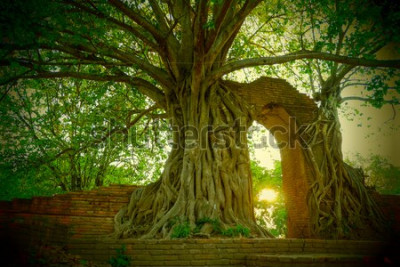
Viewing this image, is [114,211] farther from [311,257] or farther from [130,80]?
[311,257]

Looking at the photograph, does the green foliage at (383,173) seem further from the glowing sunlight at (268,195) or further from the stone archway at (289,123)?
the stone archway at (289,123)

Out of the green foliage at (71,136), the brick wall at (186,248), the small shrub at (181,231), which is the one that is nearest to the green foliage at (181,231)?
the small shrub at (181,231)

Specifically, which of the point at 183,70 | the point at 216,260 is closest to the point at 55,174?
the point at 183,70

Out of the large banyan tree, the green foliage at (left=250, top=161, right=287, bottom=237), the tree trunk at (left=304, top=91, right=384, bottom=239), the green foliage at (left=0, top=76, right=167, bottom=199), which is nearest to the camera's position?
the large banyan tree

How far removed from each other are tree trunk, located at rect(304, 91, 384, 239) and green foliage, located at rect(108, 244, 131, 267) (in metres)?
5.52

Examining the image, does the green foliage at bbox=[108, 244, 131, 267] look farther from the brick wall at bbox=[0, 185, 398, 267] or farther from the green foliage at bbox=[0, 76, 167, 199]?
the green foliage at bbox=[0, 76, 167, 199]

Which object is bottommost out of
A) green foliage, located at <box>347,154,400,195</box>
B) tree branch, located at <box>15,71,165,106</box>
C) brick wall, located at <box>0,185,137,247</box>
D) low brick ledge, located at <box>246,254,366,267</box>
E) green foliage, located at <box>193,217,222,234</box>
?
low brick ledge, located at <box>246,254,366,267</box>

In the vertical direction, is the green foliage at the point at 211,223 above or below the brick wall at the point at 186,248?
above

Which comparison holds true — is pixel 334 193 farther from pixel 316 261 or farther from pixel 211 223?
pixel 316 261

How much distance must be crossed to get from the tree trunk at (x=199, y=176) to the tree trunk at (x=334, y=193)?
2180 mm

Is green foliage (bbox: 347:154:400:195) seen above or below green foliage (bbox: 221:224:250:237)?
above

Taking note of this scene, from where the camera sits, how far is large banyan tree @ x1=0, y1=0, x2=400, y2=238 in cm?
653

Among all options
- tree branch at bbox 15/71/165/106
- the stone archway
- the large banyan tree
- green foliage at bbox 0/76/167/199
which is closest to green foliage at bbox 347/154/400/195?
the stone archway

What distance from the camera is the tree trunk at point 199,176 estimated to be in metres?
6.75
